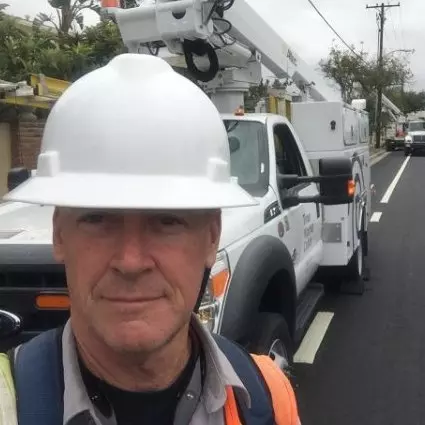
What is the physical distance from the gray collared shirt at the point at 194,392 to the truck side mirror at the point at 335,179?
2.70 metres

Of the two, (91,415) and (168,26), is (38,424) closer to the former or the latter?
(91,415)

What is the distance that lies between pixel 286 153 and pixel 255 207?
1267 millimetres

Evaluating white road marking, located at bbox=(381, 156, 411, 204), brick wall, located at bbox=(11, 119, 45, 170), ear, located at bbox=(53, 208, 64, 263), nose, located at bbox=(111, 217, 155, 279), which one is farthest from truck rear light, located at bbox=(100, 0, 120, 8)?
white road marking, located at bbox=(381, 156, 411, 204)

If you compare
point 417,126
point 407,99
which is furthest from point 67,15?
point 407,99

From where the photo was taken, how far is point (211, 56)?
5785 mm

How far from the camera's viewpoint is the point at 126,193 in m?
1.21

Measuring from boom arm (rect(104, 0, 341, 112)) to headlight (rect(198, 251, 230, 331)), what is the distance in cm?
235

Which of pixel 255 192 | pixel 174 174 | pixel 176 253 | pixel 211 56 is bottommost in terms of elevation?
pixel 255 192

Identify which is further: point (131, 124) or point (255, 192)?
point (255, 192)

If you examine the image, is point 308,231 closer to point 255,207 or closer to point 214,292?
point 255,207

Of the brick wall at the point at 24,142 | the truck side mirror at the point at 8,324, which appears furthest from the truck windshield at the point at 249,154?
the brick wall at the point at 24,142

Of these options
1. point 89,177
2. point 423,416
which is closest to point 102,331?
point 89,177

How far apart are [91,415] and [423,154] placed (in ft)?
143

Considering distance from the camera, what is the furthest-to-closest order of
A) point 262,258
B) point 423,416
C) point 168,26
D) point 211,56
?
point 211,56 → point 168,26 → point 423,416 → point 262,258
